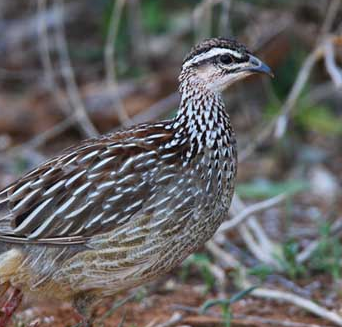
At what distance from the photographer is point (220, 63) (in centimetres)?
513

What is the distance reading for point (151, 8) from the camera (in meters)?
9.79

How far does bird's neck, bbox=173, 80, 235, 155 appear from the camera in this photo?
5152 mm

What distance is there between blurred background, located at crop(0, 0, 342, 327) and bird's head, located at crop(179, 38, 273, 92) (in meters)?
1.06

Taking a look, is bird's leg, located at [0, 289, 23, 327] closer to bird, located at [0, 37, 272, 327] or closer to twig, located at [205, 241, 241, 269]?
bird, located at [0, 37, 272, 327]

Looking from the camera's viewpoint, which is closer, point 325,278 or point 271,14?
point 325,278

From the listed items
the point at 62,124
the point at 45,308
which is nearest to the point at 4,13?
the point at 62,124

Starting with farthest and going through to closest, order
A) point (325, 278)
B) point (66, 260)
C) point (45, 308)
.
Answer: point (325, 278) → point (45, 308) → point (66, 260)

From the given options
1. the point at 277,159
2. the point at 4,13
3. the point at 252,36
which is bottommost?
the point at 277,159

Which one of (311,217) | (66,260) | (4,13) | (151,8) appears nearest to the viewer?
(66,260)

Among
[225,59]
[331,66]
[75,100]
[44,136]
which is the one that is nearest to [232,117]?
[75,100]

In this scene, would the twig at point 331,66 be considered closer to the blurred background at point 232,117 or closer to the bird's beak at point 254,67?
the blurred background at point 232,117

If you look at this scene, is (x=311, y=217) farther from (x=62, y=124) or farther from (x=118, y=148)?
(x=118, y=148)

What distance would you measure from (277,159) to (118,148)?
414cm

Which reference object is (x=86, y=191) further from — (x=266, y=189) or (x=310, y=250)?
(x=266, y=189)
